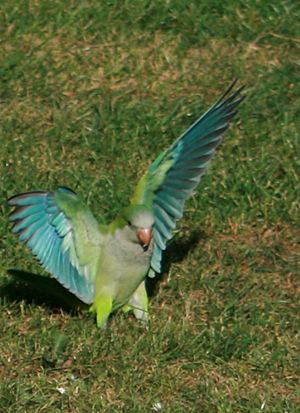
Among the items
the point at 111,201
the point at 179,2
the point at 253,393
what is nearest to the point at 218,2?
the point at 179,2

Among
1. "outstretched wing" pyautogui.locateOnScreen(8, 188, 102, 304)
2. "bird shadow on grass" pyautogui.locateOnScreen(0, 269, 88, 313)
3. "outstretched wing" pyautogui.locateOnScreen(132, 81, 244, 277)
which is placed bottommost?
"bird shadow on grass" pyautogui.locateOnScreen(0, 269, 88, 313)

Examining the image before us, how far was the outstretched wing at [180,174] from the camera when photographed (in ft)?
16.6

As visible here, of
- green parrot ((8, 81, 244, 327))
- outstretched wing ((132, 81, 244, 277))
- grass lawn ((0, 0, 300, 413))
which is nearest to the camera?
grass lawn ((0, 0, 300, 413))

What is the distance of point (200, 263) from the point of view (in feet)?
18.2

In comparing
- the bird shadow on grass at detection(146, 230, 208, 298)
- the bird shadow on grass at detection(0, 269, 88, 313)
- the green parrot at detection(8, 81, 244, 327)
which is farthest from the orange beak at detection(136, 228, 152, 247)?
the bird shadow on grass at detection(146, 230, 208, 298)

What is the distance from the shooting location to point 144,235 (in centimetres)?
488

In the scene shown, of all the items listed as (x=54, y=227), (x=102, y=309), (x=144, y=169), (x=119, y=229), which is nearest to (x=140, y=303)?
(x=102, y=309)

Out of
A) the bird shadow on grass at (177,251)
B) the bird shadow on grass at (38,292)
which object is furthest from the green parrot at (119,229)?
the bird shadow on grass at (177,251)

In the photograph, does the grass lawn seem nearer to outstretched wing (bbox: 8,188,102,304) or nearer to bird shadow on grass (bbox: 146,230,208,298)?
bird shadow on grass (bbox: 146,230,208,298)

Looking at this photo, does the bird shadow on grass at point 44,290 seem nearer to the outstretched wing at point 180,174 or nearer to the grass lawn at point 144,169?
the grass lawn at point 144,169

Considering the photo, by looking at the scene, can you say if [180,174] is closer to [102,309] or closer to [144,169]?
[102,309]

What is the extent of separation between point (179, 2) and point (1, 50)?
1.02m

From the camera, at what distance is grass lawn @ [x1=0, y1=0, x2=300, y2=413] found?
4.80 metres

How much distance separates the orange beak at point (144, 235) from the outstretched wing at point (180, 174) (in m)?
0.18
